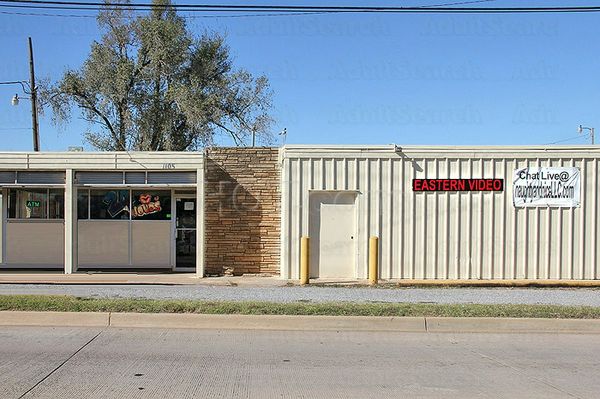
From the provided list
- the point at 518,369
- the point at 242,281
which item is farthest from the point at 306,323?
the point at 242,281

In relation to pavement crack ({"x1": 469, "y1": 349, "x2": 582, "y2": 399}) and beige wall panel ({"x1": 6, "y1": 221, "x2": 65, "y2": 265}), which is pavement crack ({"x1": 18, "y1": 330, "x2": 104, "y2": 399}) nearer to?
pavement crack ({"x1": 469, "y1": 349, "x2": 582, "y2": 399})

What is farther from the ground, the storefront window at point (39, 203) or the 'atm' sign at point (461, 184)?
the 'atm' sign at point (461, 184)

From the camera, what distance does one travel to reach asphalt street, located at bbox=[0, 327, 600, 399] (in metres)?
6.20

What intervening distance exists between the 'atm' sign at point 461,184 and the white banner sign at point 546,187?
0.47 meters

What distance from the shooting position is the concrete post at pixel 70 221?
50.8ft

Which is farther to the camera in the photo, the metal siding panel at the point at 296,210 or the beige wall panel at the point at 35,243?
the beige wall panel at the point at 35,243

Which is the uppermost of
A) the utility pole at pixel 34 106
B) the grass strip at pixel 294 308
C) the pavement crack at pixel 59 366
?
the utility pole at pixel 34 106

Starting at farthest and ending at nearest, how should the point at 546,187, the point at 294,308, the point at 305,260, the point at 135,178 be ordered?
1. the point at 135,178
2. the point at 546,187
3. the point at 305,260
4. the point at 294,308

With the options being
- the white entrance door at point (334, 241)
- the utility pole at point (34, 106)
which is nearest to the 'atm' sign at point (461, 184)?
the white entrance door at point (334, 241)

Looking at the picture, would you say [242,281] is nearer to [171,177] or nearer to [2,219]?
[171,177]

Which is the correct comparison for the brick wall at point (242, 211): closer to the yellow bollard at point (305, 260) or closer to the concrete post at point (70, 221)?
the yellow bollard at point (305, 260)

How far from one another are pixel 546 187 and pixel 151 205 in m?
10.0

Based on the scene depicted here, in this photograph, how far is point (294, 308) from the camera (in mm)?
9867

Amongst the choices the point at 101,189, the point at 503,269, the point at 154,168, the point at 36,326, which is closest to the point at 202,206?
the point at 154,168
